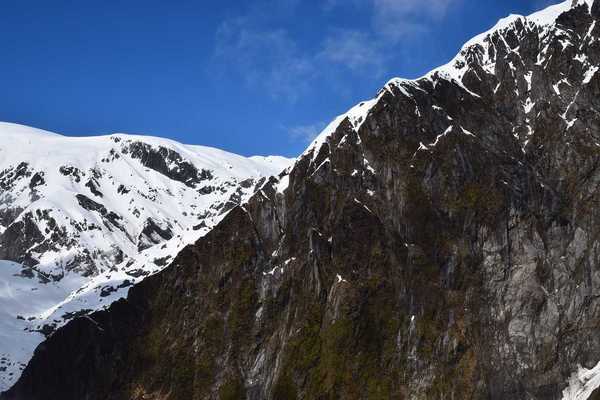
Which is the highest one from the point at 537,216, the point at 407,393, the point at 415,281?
the point at 537,216

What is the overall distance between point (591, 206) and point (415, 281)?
4601cm

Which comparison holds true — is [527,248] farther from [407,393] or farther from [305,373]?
[305,373]

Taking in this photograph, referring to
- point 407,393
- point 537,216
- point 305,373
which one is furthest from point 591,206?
point 305,373

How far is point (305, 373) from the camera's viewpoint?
193500mm

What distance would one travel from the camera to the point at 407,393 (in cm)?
18288

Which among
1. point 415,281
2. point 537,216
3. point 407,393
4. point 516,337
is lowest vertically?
point 407,393

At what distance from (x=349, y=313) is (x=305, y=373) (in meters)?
18.0

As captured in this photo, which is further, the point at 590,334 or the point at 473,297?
the point at 473,297

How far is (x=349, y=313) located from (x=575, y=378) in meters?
53.7

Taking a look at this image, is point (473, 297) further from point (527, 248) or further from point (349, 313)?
point (349, 313)

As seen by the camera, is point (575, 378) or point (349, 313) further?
point (349, 313)

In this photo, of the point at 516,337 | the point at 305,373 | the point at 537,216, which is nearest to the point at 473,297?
the point at 516,337

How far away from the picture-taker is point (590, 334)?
17875 cm

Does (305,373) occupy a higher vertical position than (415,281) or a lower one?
lower
